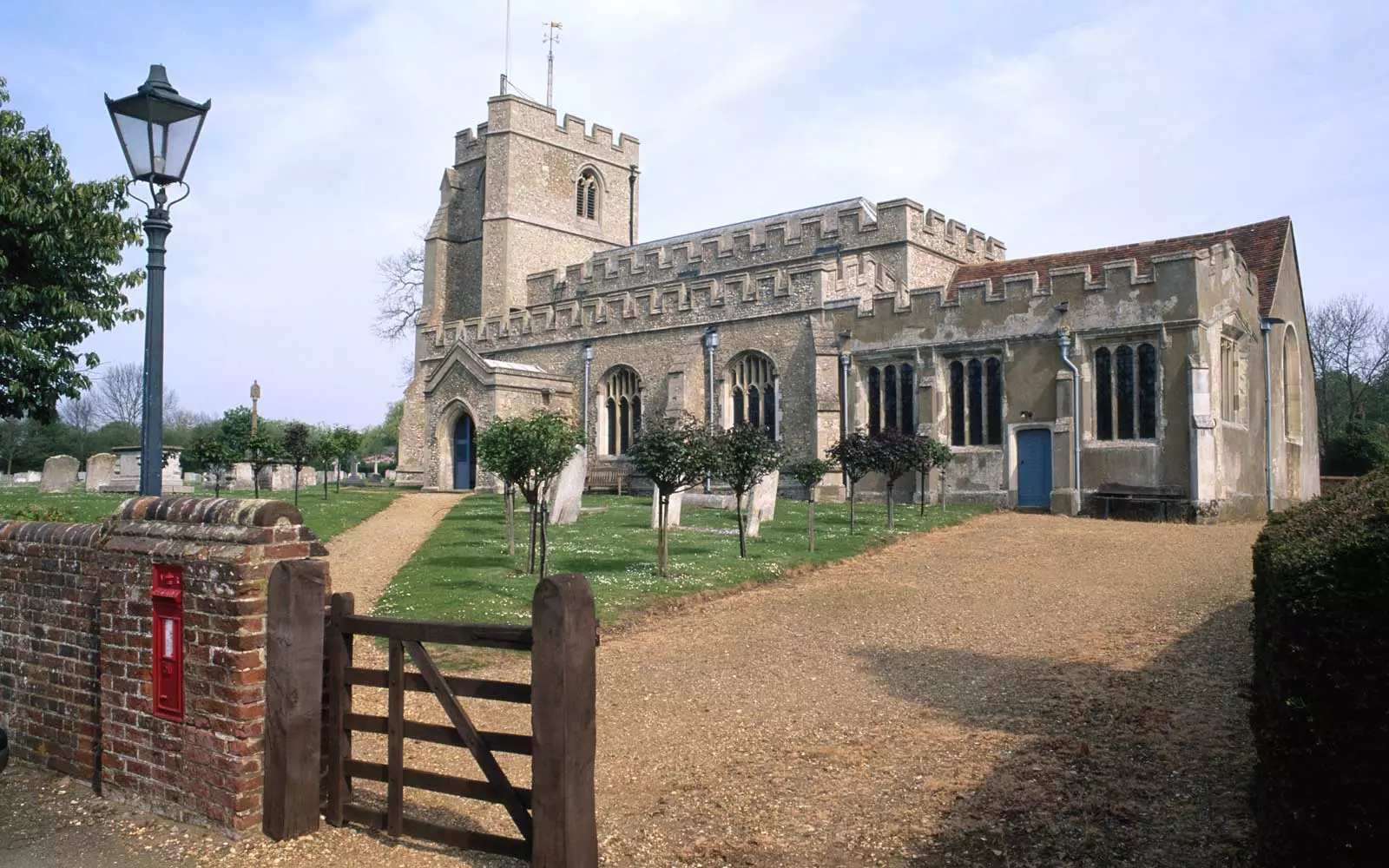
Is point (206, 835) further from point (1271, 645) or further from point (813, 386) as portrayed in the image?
point (813, 386)

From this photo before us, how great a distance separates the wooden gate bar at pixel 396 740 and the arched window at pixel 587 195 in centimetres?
3746

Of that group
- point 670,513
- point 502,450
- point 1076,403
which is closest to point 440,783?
point 502,450

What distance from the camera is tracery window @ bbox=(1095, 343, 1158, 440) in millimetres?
21156

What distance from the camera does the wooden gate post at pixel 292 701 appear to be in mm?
4840

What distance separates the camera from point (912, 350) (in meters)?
24.5

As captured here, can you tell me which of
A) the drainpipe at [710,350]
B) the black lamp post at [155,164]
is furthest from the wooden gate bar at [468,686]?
the drainpipe at [710,350]

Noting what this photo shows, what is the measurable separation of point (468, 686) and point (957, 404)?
21062mm

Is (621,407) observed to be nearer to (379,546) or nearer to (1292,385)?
(379,546)

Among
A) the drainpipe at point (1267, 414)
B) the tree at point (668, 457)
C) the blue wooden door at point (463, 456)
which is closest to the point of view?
the tree at point (668, 457)

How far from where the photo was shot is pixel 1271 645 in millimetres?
3713

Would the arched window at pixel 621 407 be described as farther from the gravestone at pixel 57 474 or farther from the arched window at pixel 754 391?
the gravestone at pixel 57 474

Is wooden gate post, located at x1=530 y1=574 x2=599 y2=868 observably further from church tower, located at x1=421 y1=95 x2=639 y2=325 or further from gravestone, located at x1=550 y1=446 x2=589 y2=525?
church tower, located at x1=421 y1=95 x2=639 y2=325

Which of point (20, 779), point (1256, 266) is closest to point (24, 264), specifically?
point (20, 779)

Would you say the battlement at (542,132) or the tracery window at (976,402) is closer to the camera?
the tracery window at (976,402)
